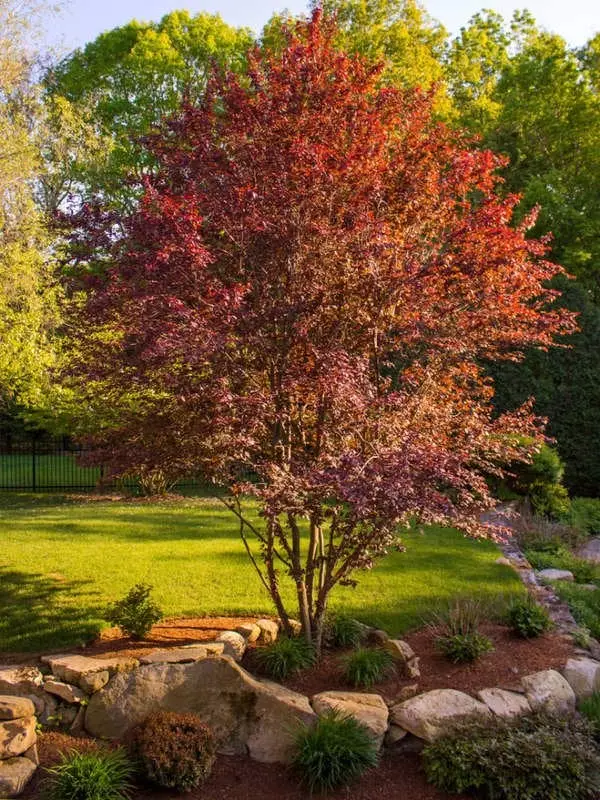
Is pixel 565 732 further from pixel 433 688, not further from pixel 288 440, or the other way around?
pixel 288 440

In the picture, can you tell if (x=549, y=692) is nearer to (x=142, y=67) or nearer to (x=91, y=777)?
(x=91, y=777)

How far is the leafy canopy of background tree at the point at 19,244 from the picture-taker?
10.8 meters

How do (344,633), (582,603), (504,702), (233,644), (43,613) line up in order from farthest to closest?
1. (582,603)
2. (43,613)
3. (344,633)
4. (233,644)
5. (504,702)

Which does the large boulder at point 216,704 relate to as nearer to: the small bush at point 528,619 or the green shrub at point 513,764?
the green shrub at point 513,764

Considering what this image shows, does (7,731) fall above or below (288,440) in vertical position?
below

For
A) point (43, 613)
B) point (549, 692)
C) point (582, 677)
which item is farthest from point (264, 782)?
point (43, 613)

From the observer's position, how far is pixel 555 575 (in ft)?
26.4

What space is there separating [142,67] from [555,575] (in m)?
20.0

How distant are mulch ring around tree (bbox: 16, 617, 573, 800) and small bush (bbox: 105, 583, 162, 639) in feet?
0.32

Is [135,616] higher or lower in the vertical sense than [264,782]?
higher

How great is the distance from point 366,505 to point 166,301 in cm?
190

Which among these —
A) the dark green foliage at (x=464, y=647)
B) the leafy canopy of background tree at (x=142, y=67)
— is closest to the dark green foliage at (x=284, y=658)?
the dark green foliage at (x=464, y=647)

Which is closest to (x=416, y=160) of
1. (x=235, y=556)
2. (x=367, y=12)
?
(x=235, y=556)

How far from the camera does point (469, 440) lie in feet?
17.6
